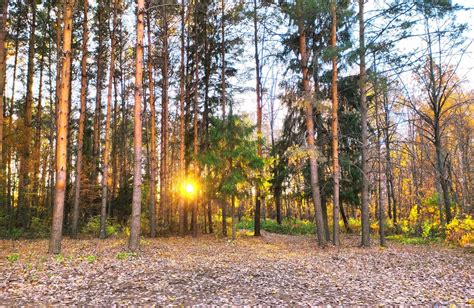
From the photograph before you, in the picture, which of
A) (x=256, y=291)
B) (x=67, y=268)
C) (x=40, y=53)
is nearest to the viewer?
(x=256, y=291)

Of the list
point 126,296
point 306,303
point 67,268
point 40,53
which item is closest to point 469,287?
point 306,303

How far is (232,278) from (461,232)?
11.3 metres

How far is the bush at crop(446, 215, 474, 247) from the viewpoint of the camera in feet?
42.2

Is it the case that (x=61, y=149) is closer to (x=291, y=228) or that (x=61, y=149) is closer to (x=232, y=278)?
(x=232, y=278)

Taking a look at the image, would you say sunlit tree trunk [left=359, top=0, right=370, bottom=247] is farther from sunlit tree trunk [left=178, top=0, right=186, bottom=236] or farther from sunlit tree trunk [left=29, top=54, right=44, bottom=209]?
sunlit tree trunk [left=29, top=54, right=44, bottom=209]

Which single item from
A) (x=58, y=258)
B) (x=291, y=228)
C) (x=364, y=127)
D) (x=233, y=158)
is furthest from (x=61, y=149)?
(x=291, y=228)

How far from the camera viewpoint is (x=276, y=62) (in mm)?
14797

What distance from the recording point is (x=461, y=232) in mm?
13234

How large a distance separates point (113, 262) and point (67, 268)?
1218 mm

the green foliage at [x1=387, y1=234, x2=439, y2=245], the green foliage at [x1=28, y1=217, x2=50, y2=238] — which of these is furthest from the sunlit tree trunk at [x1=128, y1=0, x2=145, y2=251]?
the green foliage at [x1=387, y1=234, x2=439, y2=245]

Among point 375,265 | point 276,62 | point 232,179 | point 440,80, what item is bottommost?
point 375,265

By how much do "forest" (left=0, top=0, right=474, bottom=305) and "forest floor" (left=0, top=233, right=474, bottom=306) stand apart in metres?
0.06

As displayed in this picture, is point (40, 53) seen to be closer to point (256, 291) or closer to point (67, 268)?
point (67, 268)

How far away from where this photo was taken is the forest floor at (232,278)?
5.94 metres
